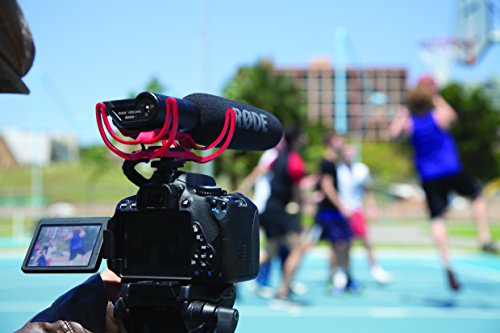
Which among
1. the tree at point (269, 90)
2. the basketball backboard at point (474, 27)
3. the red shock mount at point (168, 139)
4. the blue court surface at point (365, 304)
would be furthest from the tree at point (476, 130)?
the red shock mount at point (168, 139)

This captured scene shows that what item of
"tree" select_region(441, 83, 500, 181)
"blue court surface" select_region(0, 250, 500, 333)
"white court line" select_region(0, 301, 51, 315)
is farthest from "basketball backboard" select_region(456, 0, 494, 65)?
"tree" select_region(441, 83, 500, 181)

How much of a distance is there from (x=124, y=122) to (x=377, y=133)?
124 meters

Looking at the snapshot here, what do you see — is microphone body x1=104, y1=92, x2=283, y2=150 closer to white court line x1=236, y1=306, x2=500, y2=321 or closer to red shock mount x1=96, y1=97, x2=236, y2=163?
red shock mount x1=96, y1=97, x2=236, y2=163

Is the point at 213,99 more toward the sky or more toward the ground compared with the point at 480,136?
more toward the sky

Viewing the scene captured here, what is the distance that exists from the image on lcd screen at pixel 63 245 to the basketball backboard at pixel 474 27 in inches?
519

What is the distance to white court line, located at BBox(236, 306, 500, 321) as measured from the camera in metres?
5.80

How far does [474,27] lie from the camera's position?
14.6 meters

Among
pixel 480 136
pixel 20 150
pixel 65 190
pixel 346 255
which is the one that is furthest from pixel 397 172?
pixel 346 255

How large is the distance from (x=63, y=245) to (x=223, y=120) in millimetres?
460

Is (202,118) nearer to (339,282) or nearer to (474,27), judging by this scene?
(339,282)

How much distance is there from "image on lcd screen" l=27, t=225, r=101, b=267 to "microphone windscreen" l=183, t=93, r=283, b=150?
0.33 meters

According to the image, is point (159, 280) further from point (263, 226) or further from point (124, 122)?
point (263, 226)

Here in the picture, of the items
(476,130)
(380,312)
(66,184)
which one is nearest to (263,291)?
(380,312)

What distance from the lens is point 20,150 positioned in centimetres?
8331
